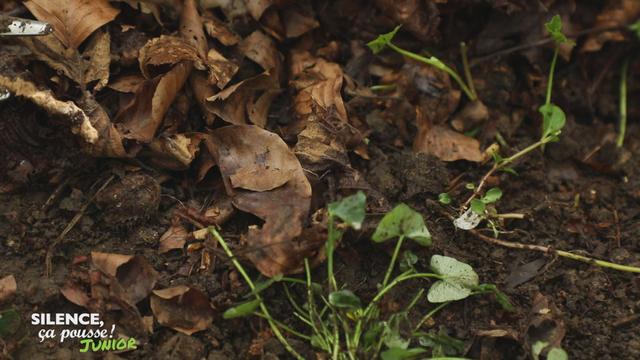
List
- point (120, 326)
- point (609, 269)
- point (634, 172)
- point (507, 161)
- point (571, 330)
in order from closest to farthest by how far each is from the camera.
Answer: point (120, 326)
point (571, 330)
point (609, 269)
point (507, 161)
point (634, 172)

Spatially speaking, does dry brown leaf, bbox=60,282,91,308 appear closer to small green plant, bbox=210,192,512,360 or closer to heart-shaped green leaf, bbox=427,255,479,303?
small green plant, bbox=210,192,512,360

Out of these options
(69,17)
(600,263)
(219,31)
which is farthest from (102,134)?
(600,263)

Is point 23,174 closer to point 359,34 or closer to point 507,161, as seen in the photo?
point 359,34

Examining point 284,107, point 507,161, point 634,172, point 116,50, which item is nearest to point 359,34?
point 284,107

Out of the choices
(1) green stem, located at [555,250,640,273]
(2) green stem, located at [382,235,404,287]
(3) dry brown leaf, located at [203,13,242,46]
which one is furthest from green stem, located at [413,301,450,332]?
(3) dry brown leaf, located at [203,13,242,46]

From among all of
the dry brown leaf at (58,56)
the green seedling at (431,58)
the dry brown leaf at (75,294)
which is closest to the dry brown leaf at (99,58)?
the dry brown leaf at (58,56)
